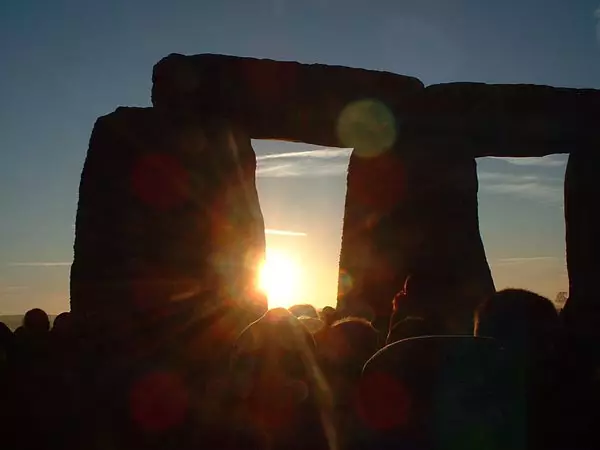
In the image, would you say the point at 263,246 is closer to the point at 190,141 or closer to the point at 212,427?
the point at 190,141

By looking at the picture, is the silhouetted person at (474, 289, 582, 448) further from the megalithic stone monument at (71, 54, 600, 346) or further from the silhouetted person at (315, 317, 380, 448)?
the megalithic stone monument at (71, 54, 600, 346)

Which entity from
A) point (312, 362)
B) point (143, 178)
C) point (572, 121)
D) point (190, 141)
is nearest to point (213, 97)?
point (190, 141)

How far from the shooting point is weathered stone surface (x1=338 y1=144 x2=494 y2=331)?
11453mm

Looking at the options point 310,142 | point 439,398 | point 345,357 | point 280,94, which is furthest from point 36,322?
point 310,142

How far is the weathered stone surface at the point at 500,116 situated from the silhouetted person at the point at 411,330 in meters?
7.31

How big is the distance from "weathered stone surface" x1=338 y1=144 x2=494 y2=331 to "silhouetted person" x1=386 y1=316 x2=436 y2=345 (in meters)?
6.31

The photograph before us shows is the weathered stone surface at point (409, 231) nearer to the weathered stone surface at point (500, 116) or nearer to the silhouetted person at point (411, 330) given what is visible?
the weathered stone surface at point (500, 116)

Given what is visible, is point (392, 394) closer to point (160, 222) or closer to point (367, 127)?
point (160, 222)

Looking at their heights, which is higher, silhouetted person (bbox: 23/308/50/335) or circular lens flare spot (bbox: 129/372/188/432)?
silhouetted person (bbox: 23/308/50/335)

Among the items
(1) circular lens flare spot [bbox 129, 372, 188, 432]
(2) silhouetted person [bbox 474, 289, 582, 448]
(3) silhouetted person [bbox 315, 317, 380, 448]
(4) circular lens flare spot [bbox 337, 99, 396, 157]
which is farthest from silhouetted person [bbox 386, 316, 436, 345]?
(4) circular lens flare spot [bbox 337, 99, 396, 157]

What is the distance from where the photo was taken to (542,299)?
151 inches

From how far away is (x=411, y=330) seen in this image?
4.81m

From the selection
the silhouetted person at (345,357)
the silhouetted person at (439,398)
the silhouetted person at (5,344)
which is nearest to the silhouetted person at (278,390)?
the silhouetted person at (345,357)

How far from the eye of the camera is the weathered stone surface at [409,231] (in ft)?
37.6
